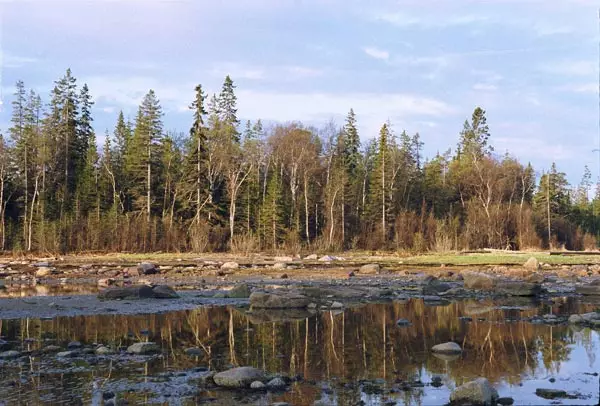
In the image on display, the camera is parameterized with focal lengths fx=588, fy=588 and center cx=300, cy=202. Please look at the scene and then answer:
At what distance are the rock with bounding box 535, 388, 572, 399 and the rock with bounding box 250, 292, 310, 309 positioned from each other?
9.73 m

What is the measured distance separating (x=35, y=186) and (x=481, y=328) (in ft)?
164

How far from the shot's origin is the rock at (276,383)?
802 centimetres

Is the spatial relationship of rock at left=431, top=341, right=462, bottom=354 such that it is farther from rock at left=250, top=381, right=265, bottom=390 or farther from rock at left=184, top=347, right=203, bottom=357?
rock at left=184, top=347, right=203, bottom=357

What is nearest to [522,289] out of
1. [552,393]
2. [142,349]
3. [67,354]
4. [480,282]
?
[480,282]

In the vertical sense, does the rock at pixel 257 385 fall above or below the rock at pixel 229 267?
above

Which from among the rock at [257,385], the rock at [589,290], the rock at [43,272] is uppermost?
the rock at [257,385]

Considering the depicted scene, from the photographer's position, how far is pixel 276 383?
26.6 ft

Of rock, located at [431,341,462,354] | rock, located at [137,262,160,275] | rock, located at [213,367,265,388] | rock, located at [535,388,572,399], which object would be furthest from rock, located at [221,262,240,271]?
rock, located at [535,388,572,399]

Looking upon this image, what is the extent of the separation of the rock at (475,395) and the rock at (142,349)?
5634 millimetres

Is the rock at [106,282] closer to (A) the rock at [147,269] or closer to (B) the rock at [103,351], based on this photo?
(A) the rock at [147,269]

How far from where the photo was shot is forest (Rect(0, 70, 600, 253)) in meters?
48.3

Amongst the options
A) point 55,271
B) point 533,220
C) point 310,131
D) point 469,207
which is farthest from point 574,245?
point 55,271

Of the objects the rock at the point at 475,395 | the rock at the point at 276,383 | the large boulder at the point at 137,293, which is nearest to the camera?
the rock at the point at 475,395

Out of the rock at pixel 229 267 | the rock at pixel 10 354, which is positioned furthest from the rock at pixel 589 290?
the rock at pixel 10 354
